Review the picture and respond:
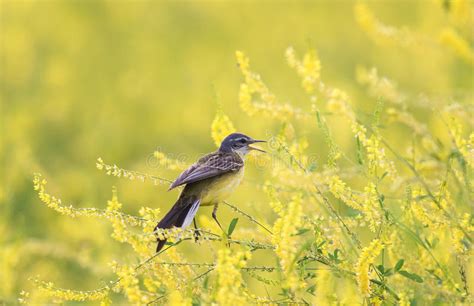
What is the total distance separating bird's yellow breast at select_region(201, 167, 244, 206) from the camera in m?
4.02

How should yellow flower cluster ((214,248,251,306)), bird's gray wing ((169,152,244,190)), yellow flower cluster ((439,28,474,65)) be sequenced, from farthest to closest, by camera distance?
yellow flower cluster ((439,28,474,65))
bird's gray wing ((169,152,244,190))
yellow flower cluster ((214,248,251,306))

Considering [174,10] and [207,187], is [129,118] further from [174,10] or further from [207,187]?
[207,187]

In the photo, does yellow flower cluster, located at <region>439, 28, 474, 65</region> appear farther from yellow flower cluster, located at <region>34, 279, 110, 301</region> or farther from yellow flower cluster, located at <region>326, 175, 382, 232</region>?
yellow flower cluster, located at <region>34, 279, 110, 301</region>

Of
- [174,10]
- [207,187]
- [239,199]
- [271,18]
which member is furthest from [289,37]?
[207,187]

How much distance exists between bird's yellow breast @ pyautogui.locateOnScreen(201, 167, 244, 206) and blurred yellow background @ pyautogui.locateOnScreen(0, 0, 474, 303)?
128cm

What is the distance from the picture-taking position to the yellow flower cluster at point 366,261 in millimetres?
2498

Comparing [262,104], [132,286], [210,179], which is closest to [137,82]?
[210,179]

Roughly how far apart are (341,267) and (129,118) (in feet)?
27.4

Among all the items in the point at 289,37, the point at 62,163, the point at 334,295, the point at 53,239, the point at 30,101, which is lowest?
the point at 334,295

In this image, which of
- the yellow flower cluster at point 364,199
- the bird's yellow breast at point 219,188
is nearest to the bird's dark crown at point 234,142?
the bird's yellow breast at point 219,188

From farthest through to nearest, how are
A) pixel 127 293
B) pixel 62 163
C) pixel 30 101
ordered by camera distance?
pixel 30 101 < pixel 62 163 < pixel 127 293

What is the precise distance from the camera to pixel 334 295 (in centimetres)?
257

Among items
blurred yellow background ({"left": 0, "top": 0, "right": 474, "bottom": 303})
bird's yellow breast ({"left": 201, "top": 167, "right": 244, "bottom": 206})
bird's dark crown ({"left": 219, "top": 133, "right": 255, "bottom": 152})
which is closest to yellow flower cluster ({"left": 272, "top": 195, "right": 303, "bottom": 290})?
bird's yellow breast ({"left": 201, "top": 167, "right": 244, "bottom": 206})

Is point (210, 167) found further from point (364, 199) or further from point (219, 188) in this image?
point (364, 199)
